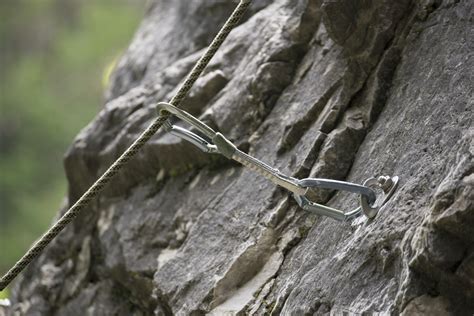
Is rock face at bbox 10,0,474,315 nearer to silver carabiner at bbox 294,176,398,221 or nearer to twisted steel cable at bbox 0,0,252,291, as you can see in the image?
silver carabiner at bbox 294,176,398,221

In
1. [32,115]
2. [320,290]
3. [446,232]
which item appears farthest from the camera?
[32,115]

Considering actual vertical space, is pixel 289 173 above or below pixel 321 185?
above

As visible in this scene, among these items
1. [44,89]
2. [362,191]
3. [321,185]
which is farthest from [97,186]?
[44,89]

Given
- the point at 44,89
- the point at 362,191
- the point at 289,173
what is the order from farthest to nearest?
the point at 44,89
the point at 289,173
the point at 362,191

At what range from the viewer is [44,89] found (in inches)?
526

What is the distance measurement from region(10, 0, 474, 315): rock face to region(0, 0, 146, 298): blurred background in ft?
25.1

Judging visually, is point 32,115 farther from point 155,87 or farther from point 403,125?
point 403,125

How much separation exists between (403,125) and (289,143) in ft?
2.33

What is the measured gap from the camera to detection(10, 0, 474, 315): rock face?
6.42ft

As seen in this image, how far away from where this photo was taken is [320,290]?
217 cm

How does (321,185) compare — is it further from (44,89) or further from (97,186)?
(44,89)

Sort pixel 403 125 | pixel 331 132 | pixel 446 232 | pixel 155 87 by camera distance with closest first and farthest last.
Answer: pixel 446 232 < pixel 403 125 < pixel 331 132 < pixel 155 87

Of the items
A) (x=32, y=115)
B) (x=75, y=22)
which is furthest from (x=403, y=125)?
(x=75, y=22)

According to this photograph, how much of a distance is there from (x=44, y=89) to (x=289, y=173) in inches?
446
